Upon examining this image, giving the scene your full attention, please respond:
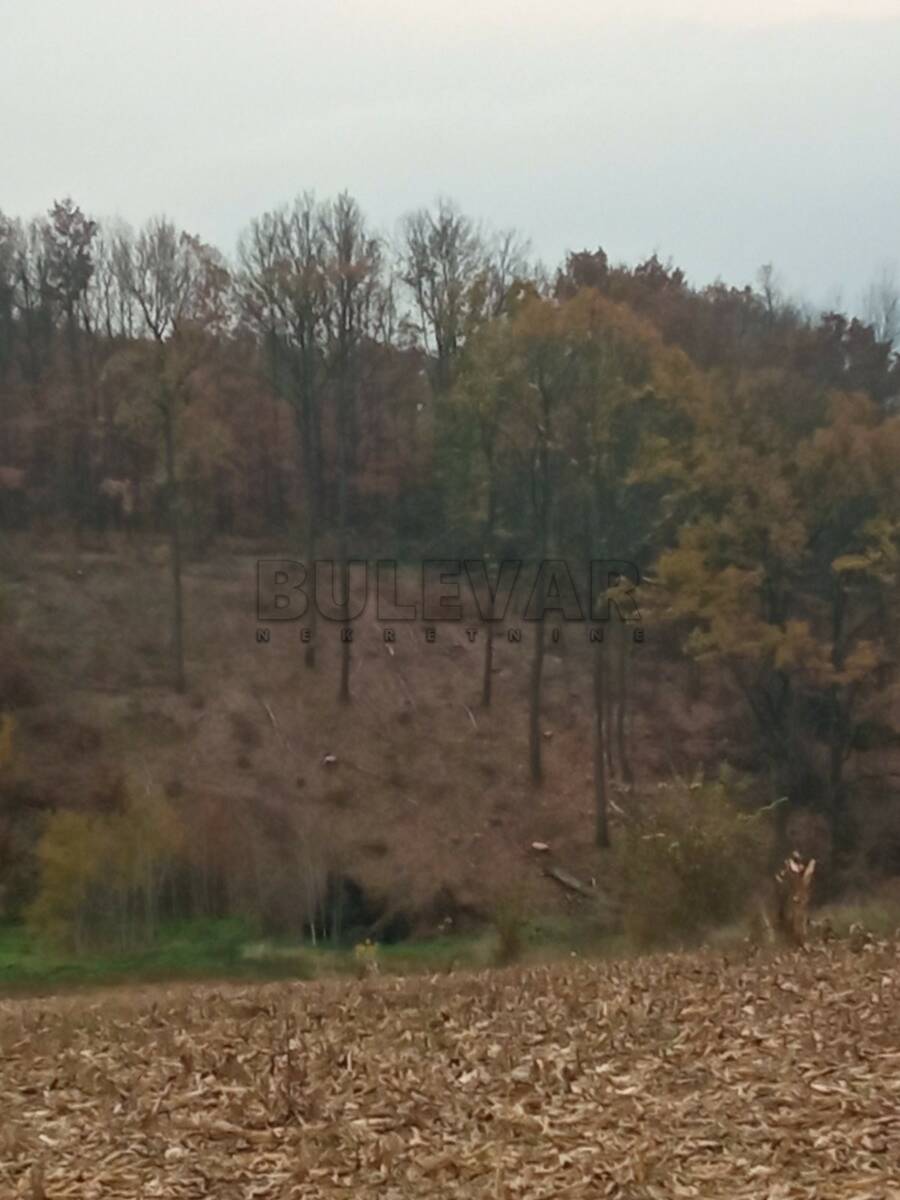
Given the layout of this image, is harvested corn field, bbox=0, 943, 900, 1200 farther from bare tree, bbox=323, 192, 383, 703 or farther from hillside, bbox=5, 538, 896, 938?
bare tree, bbox=323, 192, 383, 703

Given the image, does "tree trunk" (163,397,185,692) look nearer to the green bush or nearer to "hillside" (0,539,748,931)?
"hillside" (0,539,748,931)

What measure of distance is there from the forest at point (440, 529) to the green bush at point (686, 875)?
9.21 ft

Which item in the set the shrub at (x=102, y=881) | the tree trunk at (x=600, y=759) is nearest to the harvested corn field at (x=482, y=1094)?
the shrub at (x=102, y=881)

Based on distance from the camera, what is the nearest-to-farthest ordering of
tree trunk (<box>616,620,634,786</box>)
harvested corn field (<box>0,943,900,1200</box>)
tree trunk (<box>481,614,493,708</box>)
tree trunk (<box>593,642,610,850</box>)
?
harvested corn field (<box>0,943,900,1200</box>) < tree trunk (<box>593,642,610,850</box>) < tree trunk (<box>616,620,634,786</box>) < tree trunk (<box>481,614,493,708</box>)

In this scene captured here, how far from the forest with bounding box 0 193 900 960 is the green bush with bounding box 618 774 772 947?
2.81m

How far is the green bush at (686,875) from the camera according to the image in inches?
593

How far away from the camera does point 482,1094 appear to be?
571 centimetres

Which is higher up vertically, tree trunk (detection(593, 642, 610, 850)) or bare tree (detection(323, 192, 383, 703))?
bare tree (detection(323, 192, 383, 703))

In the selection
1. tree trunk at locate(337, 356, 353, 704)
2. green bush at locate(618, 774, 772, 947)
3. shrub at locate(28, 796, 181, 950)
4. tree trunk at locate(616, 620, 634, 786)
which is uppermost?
tree trunk at locate(337, 356, 353, 704)

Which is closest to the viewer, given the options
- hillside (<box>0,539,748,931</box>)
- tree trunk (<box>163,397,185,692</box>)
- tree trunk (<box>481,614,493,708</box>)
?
hillside (<box>0,539,748,931</box>)

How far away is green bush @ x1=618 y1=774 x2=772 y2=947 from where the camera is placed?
15.1 meters

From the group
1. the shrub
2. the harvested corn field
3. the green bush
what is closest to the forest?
the shrub

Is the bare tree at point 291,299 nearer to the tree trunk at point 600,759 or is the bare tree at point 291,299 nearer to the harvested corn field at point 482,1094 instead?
the tree trunk at point 600,759

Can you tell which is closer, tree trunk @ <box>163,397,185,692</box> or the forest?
the forest
